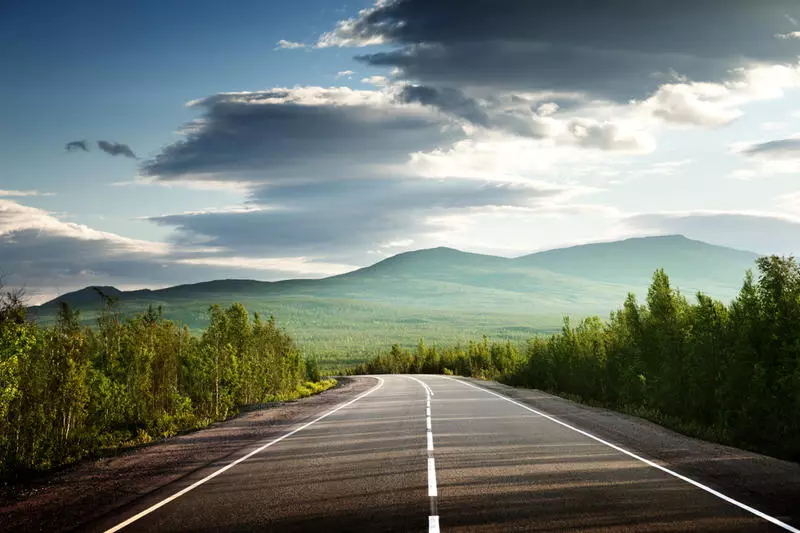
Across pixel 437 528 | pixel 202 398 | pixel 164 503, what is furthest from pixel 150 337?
pixel 437 528

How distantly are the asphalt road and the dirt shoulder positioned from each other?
1.55ft

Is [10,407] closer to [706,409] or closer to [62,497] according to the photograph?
[62,497]

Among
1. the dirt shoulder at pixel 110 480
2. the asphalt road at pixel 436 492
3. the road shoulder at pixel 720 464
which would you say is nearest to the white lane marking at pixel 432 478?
the asphalt road at pixel 436 492

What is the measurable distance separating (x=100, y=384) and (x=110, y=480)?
26.8ft

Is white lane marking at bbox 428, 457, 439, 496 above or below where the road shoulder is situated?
above

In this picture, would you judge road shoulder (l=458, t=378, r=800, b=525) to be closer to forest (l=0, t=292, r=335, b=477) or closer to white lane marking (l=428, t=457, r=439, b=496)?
white lane marking (l=428, t=457, r=439, b=496)

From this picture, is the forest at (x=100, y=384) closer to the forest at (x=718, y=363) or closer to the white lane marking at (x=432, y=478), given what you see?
the white lane marking at (x=432, y=478)

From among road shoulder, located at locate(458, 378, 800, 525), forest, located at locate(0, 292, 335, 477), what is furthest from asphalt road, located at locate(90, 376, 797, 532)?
forest, located at locate(0, 292, 335, 477)

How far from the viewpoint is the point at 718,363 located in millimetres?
20078

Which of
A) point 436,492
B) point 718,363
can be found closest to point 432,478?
point 436,492

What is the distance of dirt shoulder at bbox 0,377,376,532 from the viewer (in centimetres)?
875

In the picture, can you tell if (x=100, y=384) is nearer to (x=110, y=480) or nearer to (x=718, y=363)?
(x=110, y=480)

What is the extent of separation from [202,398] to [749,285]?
21414mm

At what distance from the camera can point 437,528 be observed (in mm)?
7398
